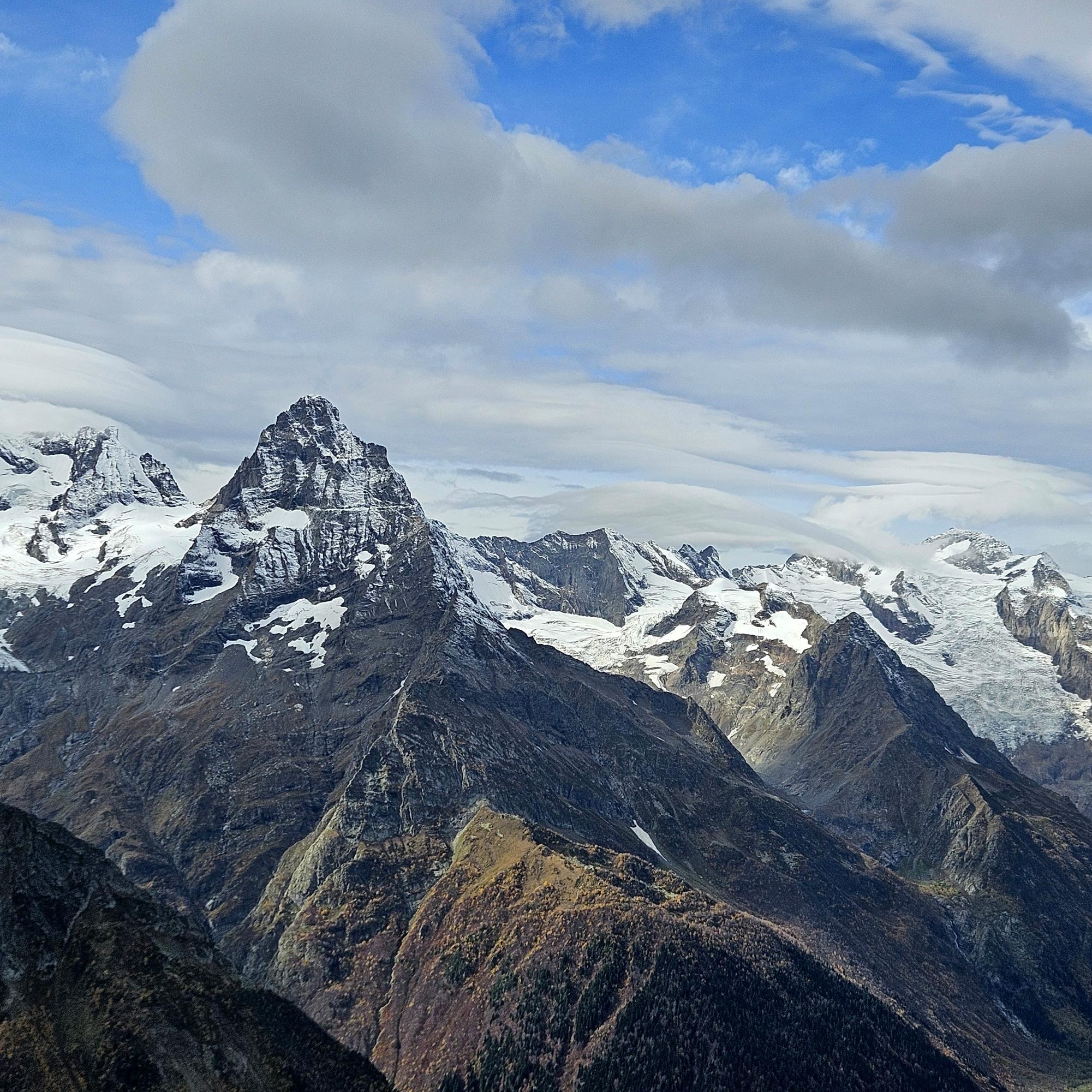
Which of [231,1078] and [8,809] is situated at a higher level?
[8,809]

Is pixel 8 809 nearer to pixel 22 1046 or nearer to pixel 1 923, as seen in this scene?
pixel 1 923

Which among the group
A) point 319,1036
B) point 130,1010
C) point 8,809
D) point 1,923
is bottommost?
point 319,1036

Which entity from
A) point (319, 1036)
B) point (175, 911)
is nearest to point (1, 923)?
point (175, 911)

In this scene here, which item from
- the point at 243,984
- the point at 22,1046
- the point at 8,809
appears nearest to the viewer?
the point at 22,1046

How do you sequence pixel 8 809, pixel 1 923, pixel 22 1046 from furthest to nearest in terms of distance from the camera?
pixel 8 809 → pixel 1 923 → pixel 22 1046

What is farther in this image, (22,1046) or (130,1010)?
(130,1010)

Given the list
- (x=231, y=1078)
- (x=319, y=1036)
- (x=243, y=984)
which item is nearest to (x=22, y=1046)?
(x=231, y=1078)
